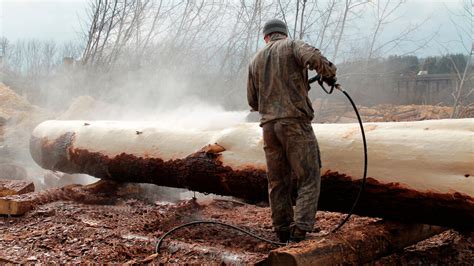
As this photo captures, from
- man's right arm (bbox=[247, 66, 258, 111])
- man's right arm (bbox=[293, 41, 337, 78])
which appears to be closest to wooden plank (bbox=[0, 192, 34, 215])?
man's right arm (bbox=[247, 66, 258, 111])

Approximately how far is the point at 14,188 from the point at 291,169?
428 centimetres

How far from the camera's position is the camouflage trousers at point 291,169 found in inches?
159

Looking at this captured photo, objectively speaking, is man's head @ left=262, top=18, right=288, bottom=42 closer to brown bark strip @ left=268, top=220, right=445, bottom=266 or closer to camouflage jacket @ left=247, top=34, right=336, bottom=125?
camouflage jacket @ left=247, top=34, right=336, bottom=125

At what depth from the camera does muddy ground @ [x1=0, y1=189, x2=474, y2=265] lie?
13.5 ft

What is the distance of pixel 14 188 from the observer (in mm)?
6516

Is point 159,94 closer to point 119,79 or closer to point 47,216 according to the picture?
point 119,79

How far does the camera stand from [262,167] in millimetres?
4914

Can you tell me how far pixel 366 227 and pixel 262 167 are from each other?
130 centimetres

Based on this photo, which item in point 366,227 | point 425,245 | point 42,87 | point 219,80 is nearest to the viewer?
point 366,227

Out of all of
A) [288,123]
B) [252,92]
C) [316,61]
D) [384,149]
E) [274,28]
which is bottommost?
[384,149]

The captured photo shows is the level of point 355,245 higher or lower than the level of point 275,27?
lower

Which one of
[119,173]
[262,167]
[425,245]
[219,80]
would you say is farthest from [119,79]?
[425,245]

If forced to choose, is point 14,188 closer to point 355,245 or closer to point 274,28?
point 274,28

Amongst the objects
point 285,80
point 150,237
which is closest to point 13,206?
point 150,237
